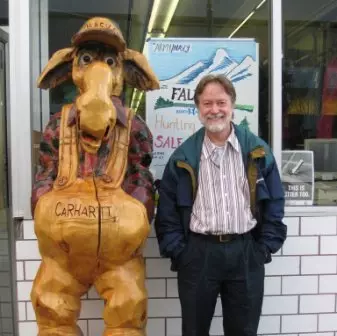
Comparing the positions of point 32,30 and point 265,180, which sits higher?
point 32,30

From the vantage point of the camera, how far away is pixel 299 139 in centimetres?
364

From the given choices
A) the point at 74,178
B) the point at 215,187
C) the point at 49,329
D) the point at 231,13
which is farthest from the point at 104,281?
the point at 231,13

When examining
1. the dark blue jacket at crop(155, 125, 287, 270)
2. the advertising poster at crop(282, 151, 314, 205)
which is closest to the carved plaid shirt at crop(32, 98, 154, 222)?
the dark blue jacket at crop(155, 125, 287, 270)

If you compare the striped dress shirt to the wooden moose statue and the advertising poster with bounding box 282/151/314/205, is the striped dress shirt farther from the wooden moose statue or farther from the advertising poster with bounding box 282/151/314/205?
the advertising poster with bounding box 282/151/314/205

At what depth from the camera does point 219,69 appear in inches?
137

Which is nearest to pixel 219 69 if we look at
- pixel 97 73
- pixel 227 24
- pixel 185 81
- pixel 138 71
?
pixel 185 81

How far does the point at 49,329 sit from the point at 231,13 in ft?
7.51

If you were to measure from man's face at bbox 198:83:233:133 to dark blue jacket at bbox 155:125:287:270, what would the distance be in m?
0.16

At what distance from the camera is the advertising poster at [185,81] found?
3.45m

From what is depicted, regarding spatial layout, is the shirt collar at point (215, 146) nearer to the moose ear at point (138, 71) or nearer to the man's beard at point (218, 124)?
the man's beard at point (218, 124)

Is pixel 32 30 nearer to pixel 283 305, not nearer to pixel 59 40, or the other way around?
pixel 59 40

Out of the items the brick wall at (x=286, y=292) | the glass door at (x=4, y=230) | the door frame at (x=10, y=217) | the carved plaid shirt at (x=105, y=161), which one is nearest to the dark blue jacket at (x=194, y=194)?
the carved plaid shirt at (x=105, y=161)

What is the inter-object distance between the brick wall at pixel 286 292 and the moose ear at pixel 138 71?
39.2 inches

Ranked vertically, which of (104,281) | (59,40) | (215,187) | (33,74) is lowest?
(104,281)
